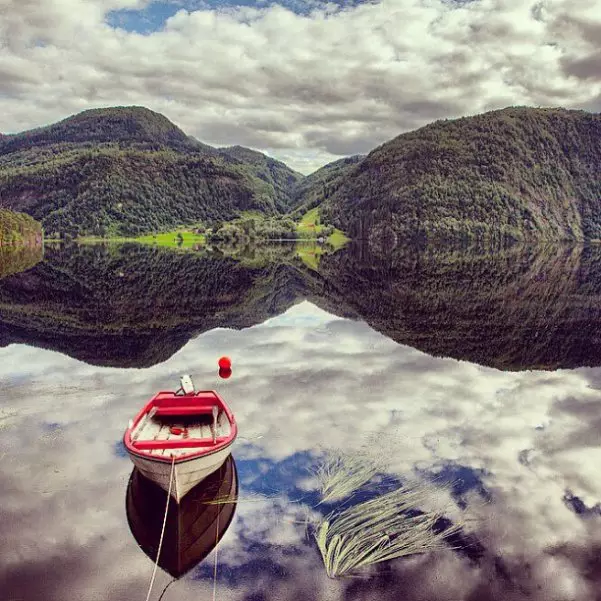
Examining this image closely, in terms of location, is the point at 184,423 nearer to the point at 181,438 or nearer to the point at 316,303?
the point at 181,438

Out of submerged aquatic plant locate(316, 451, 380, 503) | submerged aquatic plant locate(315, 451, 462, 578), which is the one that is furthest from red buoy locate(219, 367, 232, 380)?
submerged aquatic plant locate(315, 451, 462, 578)

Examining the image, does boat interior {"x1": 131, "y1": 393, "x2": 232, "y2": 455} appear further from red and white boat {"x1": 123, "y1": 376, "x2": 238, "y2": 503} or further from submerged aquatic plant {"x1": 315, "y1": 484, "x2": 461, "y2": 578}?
submerged aquatic plant {"x1": 315, "y1": 484, "x2": 461, "y2": 578}

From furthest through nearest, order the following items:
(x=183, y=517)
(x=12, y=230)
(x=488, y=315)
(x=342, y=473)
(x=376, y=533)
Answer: (x=12, y=230)
(x=488, y=315)
(x=342, y=473)
(x=183, y=517)
(x=376, y=533)

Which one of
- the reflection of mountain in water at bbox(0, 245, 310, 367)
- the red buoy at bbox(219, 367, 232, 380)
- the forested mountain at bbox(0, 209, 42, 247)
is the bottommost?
the red buoy at bbox(219, 367, 232, 380)

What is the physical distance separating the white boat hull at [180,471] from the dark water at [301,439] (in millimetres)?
853

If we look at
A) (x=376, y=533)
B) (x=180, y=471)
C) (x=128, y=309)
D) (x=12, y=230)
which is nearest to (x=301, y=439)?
(x=376, y=533)

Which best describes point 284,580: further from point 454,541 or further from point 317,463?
point 317,463

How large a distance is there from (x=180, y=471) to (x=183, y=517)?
1.56m

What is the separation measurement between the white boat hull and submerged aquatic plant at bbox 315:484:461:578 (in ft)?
13.9

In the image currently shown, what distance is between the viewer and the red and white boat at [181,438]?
18.0 metres

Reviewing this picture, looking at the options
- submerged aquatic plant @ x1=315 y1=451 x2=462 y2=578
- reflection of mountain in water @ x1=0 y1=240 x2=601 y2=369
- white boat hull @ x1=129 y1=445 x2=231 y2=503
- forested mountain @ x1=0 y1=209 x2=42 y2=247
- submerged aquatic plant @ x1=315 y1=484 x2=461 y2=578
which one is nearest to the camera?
submerged aquatic plant @ x1=315 y1=484 x2=461 y2=578

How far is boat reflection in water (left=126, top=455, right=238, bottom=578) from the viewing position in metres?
16.4

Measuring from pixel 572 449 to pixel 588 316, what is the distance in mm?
39391

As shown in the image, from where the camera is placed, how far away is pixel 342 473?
2175 cm
